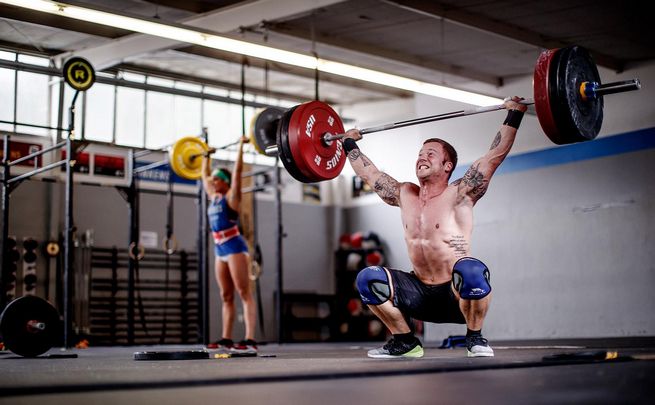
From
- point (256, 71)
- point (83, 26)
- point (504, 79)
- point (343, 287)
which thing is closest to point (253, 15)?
point (83, 26)

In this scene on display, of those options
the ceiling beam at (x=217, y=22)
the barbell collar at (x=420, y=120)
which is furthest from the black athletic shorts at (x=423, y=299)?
the ceiling beam at (x=217, y=22)

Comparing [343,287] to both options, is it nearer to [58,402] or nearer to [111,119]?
[111,119]

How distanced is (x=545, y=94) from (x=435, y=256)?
34.0 inches

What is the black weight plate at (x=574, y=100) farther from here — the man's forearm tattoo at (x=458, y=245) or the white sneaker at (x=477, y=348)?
the white sneaker at (x=477, y=348)

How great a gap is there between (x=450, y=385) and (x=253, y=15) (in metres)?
5.28

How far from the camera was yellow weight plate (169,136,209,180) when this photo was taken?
709cm

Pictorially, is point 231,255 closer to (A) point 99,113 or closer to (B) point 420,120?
(B) point 420,120

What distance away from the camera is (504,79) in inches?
371

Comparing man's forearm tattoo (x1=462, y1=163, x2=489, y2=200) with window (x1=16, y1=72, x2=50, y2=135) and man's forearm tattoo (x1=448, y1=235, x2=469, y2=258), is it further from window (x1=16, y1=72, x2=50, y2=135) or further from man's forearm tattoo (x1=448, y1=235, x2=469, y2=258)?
window (x1=16, y1=72, x2=50, y2=135)

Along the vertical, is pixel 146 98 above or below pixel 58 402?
above

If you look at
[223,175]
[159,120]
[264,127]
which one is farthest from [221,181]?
[159,120]

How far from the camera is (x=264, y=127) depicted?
19.9 ft

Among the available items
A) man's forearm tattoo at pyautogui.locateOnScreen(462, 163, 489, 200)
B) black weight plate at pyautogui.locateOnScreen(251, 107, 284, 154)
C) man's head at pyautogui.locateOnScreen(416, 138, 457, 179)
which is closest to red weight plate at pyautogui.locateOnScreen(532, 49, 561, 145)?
man's forearm tattoo at pyautogui.locateOnScreen(462, 163, 489, 200)

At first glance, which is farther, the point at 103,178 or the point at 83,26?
the point at 103,178
